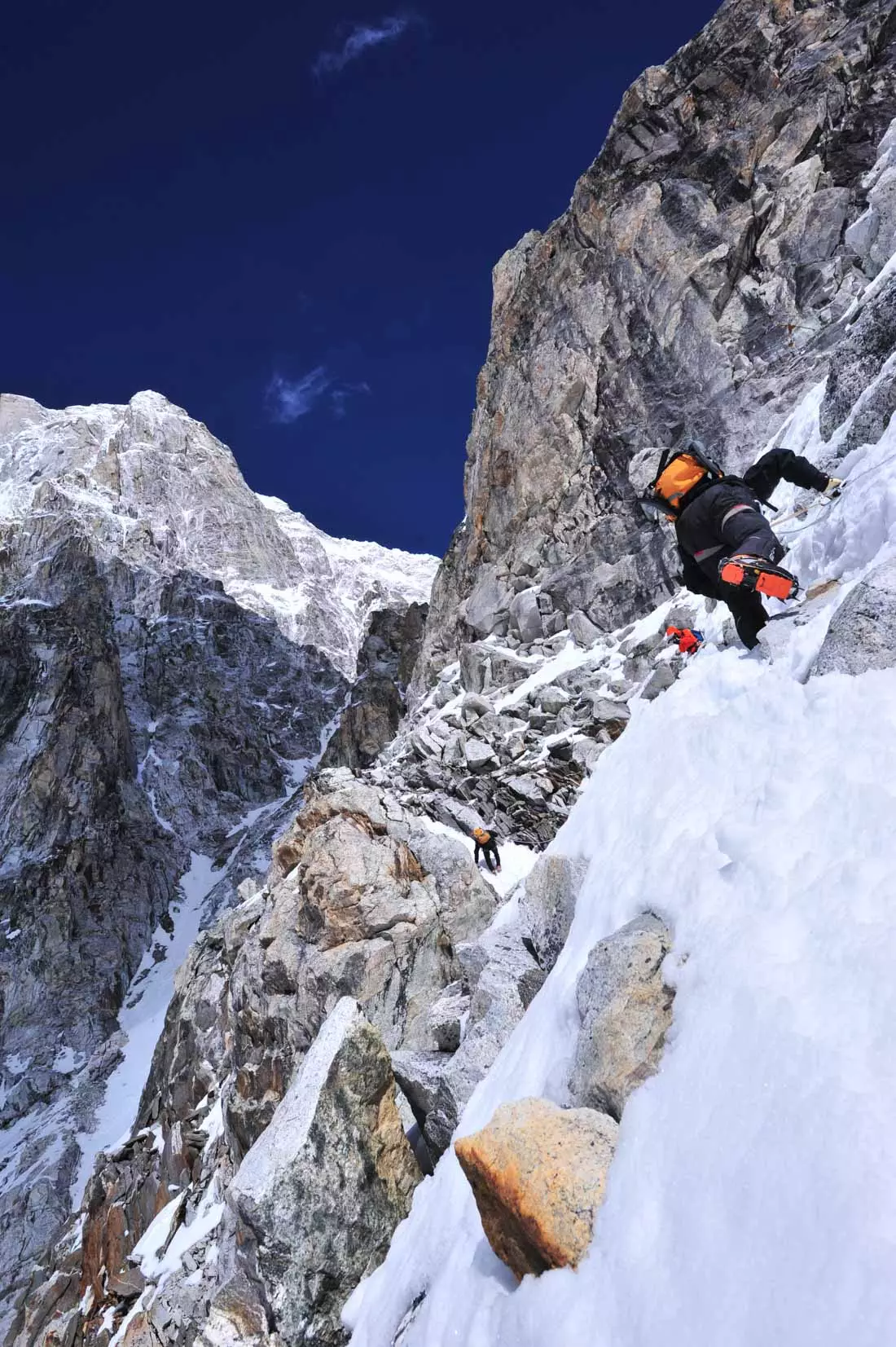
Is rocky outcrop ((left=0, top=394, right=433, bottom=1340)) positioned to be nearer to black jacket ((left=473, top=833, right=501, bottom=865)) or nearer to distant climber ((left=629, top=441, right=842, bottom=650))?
black jacket ((left=473, top=833, right=501, bottom=865))

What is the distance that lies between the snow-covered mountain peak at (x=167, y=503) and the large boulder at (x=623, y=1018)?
474ft

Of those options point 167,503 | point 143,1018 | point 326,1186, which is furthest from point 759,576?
point 167,503

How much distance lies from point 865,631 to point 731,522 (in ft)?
8.81

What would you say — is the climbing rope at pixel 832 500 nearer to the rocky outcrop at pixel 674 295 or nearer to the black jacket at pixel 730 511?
the black jacket at pixel 730 511

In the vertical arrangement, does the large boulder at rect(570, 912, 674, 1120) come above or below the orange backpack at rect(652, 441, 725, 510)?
below

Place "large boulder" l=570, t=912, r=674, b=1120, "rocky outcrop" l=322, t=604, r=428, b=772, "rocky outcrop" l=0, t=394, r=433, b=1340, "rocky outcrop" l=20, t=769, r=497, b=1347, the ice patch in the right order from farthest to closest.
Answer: "rocky outcrop" l=322, t=604, r=428, b=772 → "rocky outcrop" l=0, t=394, r=433, b=1340 → the ice patch → "rocky outcrop" l=20, t=769, r=497, b=1347 → "large boulder" l=570, t=912, r=674, b=1120

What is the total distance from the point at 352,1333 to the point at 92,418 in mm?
188774

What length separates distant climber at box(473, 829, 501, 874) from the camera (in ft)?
68.3

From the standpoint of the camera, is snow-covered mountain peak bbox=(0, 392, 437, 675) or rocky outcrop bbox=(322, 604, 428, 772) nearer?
rocky outcrop bbox=(322, 604, 428, 772)

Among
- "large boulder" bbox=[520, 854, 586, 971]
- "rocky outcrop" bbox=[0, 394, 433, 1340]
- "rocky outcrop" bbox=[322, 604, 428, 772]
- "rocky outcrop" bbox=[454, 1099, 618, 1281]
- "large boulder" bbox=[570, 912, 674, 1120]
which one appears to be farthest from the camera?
"rocky outcrop" bbox=[322, 604, 428, 772]

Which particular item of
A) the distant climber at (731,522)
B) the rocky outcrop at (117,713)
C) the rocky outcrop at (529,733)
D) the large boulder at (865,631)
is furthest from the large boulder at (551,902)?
the rocky outcrop at (117,713)

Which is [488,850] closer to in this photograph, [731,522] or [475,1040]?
[475,1040]

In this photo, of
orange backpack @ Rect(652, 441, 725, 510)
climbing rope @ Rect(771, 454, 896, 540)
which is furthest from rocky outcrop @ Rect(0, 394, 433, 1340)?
climbing rope @ Rect(771, 454, 896, 540)

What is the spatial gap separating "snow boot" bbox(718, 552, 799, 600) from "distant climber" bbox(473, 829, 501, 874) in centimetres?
1549
